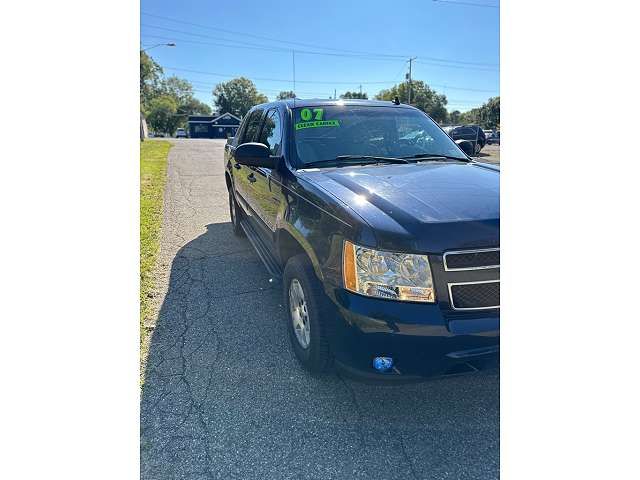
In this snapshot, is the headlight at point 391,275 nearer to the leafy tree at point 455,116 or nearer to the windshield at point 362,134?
the windshield at point 362,134

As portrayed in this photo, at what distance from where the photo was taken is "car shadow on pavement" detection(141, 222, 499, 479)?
220 centimetres

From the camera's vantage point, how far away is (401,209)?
232 centimetres

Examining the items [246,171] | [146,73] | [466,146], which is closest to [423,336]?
[466,146]

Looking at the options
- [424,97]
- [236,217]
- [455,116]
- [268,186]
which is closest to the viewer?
[268,186]

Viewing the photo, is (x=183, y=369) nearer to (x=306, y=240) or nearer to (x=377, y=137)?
(x=306, y=240)

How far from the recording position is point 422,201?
243 cm

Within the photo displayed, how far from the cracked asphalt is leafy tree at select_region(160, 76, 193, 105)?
10419 cm

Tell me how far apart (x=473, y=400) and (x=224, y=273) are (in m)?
2.95

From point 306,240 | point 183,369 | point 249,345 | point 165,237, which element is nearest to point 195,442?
point 183,369

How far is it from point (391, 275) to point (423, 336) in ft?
1.09

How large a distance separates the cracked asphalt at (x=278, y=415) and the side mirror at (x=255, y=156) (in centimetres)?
132

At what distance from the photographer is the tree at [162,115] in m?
77.8

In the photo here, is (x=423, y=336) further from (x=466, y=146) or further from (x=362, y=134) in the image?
(x=466, y=146)
